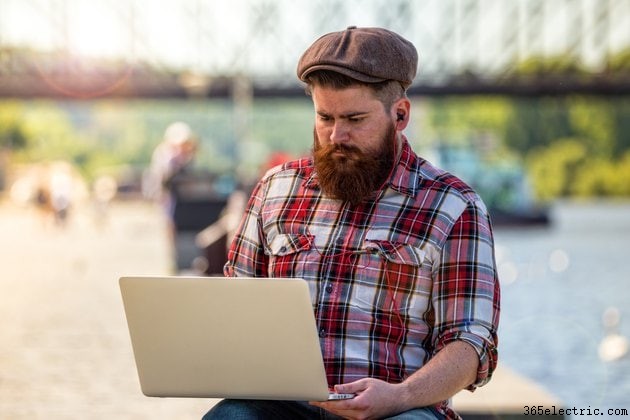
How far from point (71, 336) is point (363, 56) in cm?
643

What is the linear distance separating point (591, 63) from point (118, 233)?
4177cm

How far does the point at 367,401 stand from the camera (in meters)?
2.71

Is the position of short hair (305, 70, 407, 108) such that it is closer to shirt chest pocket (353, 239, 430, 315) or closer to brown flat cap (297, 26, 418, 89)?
brown flat cap (297, 26, 418, 89)

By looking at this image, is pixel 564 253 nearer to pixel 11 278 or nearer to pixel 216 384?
pixel 11 278

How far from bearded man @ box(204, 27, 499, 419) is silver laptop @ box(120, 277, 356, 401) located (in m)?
0.11

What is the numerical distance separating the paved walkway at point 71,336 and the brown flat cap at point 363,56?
10.5ft

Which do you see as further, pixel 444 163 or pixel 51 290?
pixel 444 163

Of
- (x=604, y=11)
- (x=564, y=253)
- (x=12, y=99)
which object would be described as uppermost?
(x=604, y=11)

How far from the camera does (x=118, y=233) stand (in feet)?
86.6

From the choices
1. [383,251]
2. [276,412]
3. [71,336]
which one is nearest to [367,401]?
[276,412]

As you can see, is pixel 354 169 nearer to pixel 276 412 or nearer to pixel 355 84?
pixel 355 84

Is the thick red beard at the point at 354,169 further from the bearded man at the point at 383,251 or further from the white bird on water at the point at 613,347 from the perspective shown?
the white bird on water at the point at 613,347

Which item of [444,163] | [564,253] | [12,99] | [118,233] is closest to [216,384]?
[564,253]

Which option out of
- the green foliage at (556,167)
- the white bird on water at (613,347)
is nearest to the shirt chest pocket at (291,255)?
the white bird on water at (613,347)
